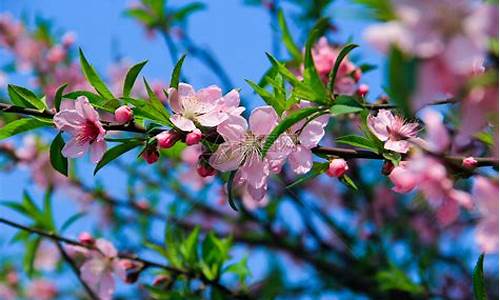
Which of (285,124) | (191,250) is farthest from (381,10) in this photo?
(191,250)

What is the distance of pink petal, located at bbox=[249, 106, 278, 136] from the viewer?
50.2 inches

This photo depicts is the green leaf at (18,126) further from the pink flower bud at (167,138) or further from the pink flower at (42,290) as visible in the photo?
the pink flower at (42,290)

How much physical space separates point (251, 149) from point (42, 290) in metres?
3.56

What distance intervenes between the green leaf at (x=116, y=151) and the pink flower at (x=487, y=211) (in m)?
0.71

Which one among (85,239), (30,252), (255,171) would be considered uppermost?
(255,171)

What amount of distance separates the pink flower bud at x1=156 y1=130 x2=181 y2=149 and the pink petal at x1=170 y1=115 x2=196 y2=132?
20 millimetres

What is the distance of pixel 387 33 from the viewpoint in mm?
651

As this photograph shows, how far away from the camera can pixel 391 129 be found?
123 centimetres

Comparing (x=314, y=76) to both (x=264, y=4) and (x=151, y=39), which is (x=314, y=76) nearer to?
(x=264, y=4)

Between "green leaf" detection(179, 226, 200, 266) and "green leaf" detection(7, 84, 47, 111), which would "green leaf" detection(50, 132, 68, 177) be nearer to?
"green leaf" detection(7, 84, 47, 111)

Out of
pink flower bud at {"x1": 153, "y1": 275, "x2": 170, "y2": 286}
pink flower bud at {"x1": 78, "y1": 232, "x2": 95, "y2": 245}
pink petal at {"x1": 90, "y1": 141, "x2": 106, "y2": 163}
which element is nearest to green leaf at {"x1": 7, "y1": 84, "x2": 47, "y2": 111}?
pink petal at {"x1": 90, "y1": 141, "x2": 106, "y2": 163}

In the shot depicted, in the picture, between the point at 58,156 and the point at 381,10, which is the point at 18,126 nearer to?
the point at 58,156

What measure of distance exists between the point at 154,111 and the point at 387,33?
70 centimetres

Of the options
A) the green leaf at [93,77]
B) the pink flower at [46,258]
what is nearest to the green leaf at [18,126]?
the green leaf at [93,77]
